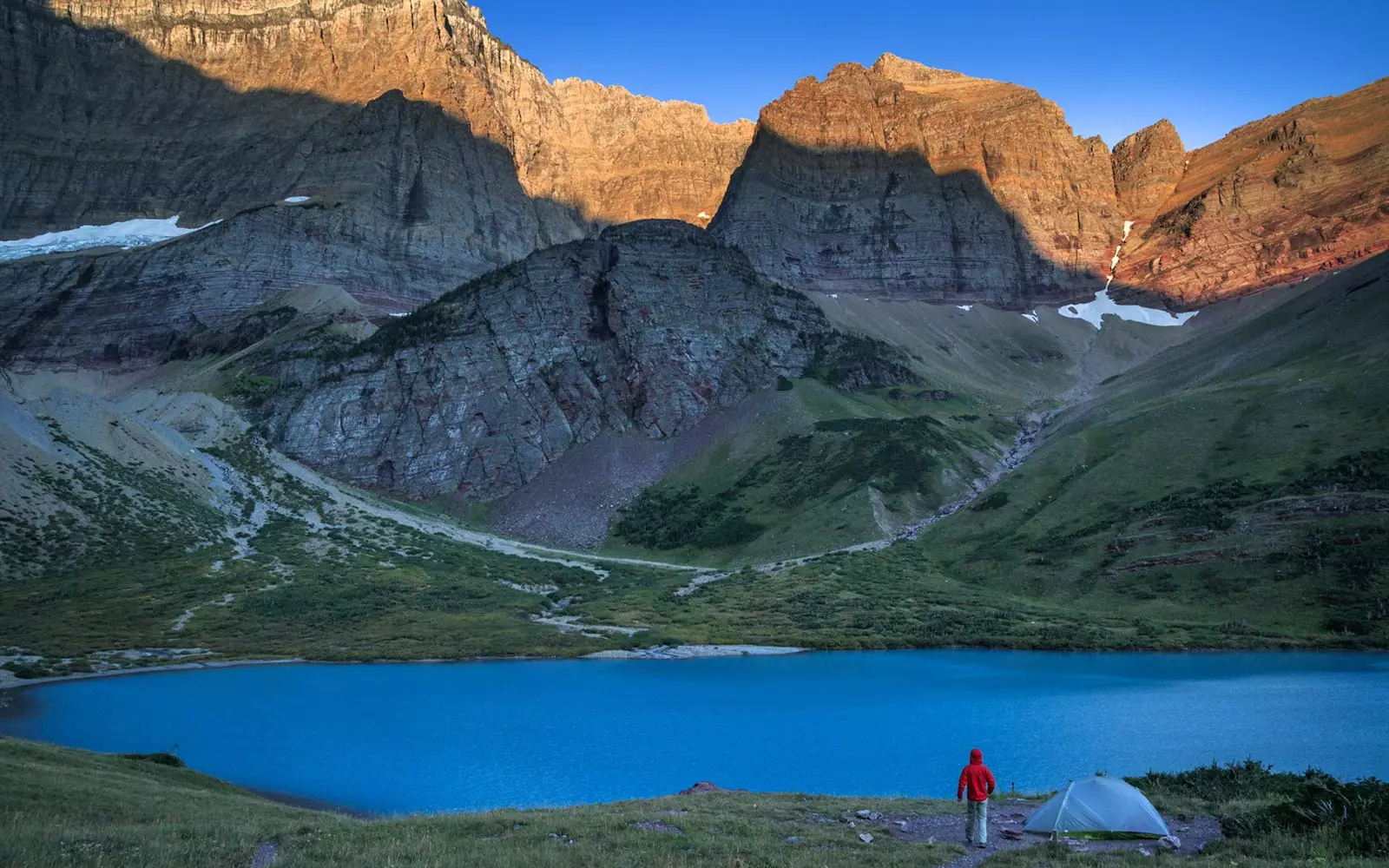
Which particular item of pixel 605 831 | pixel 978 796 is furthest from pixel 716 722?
pixel 978 796

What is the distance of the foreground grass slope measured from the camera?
15.8 m

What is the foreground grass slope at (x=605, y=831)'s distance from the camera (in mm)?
15789

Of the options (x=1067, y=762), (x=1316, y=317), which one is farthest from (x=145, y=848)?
(x=1316, y=317)

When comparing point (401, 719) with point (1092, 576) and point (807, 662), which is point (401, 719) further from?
point (1092, 576)

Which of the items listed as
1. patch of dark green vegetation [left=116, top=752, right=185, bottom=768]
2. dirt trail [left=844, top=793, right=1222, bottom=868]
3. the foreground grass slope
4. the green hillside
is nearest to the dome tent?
dirt trail [left=844, top=793, right=1222, bottom=868]

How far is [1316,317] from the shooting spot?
129 meters

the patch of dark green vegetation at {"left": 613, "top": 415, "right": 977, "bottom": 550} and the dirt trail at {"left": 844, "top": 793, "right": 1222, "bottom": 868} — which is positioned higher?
the patch of dark green vegetation at {"left": 613, "top": 415, "right": 977, "bottom": 550}

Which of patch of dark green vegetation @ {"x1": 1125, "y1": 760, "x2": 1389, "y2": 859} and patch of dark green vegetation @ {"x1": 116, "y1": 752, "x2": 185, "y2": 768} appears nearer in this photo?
patch of dark green vegetation @ {"x1": 1125, "y1": 760, "x2": 1389, "y2": 859}

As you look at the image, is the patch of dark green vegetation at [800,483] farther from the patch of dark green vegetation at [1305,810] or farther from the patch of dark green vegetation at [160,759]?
the patch of dark green vegetation at [1305,810]

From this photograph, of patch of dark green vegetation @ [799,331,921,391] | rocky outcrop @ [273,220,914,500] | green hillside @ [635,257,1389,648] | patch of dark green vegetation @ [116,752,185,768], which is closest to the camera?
patch of dark green vegetation @ [116,752,185,768]

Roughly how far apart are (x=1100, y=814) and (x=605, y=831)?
1030 centimetres

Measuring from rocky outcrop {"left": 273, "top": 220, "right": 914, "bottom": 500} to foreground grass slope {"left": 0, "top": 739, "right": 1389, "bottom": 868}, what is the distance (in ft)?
395

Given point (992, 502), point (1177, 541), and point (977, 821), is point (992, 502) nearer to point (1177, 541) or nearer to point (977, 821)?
point (1177, 541)

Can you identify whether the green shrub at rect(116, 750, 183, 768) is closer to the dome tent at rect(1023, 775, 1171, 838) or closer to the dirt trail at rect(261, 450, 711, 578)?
the dome tent at rect(1023, 775, 1171, 838)
